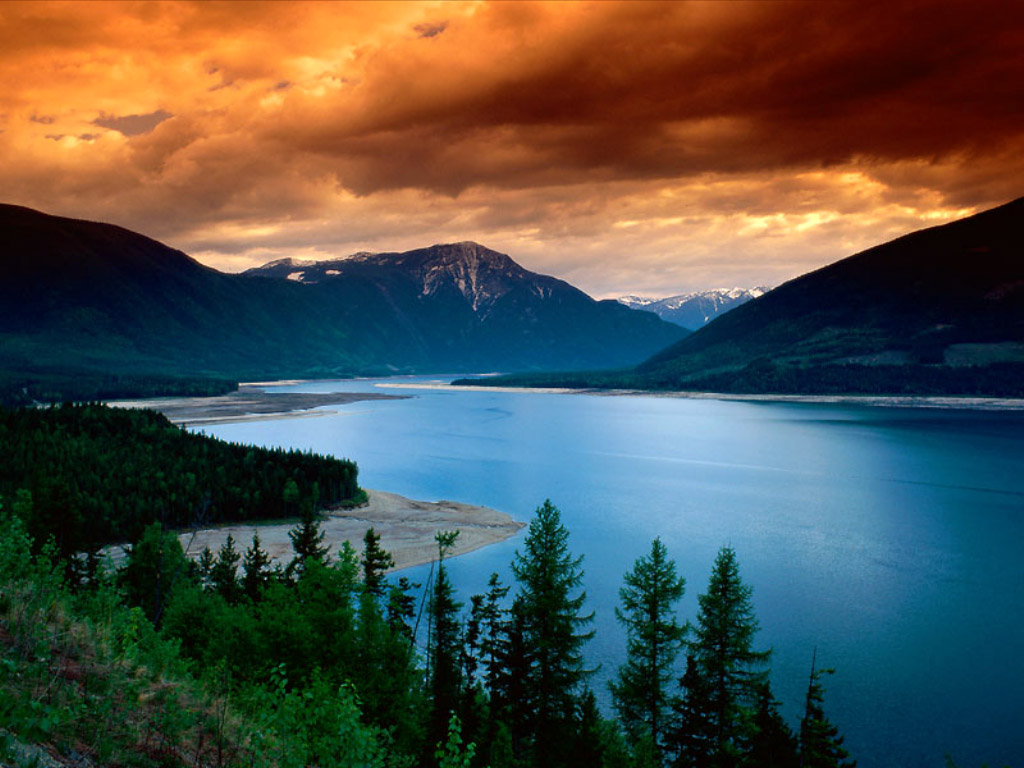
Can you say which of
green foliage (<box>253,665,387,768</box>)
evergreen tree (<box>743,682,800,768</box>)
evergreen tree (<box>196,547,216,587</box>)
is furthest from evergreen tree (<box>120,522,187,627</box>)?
evergreen tree (<box>743,682,800,768</box>)

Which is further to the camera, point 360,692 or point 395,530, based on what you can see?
point 395,530

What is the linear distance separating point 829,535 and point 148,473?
8553 cm

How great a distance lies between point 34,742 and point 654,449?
147 m

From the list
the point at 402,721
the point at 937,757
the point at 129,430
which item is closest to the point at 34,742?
the point at 402,721

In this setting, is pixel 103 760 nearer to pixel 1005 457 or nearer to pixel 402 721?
pixel 402 721

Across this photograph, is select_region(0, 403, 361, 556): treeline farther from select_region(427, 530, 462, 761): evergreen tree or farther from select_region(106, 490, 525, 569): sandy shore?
select_region(427, 530, 462, 761): evergreen tree

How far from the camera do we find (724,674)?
31.5 metres

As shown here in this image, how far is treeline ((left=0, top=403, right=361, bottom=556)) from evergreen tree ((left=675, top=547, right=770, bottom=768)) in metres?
48.9

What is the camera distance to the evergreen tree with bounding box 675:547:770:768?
29.9 m

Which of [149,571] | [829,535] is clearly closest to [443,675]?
[149,571]

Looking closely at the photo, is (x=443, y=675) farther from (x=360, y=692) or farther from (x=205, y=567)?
(x=205, y=567)

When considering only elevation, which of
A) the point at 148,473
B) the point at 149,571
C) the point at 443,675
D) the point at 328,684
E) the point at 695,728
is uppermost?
the point at 328,684

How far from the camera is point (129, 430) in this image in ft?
365

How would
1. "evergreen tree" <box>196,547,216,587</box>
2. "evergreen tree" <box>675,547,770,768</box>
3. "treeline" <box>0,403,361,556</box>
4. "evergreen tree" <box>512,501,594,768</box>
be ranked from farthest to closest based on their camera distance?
"treeline" <box>0,403,361,556</box>
"evergreen tree" <box>196,547,216,587</box>
"evergreen tree" <box>512,501,594,768</box>
"evergreen tree" <box>675,547,770,768</box>
